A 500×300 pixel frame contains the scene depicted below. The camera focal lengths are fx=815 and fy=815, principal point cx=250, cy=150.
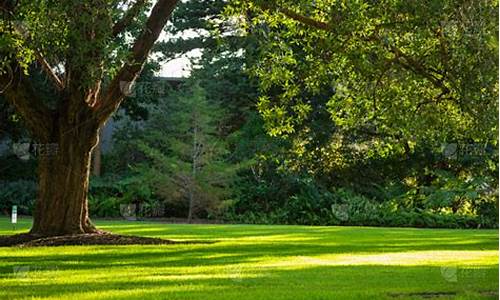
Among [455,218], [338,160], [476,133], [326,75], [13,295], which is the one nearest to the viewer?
[13,295]

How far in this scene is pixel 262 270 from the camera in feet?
35.3

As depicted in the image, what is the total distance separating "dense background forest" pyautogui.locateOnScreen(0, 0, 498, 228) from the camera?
10.4 m

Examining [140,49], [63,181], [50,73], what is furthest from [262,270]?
[50,73]

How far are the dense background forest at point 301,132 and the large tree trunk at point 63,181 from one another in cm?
363

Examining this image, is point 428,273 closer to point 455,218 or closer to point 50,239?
point 50,239

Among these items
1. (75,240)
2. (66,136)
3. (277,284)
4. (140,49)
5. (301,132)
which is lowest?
(277,284)

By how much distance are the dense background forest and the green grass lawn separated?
3.71 ft

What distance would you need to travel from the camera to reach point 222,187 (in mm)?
25984

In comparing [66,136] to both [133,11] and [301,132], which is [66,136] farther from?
[301,132]

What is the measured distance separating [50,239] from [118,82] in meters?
3.12

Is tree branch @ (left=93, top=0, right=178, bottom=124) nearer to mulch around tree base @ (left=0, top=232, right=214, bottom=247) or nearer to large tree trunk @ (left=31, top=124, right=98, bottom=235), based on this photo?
large tree trunk @ (left=31, top=124, right=98, bottom=235)

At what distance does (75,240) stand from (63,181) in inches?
46.1

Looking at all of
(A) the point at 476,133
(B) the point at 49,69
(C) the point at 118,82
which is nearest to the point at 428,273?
(A) the point at 476,133

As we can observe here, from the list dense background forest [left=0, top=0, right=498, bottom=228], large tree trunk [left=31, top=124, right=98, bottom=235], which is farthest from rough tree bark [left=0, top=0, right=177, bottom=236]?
dense background forest [left=0, top=0, right=498, bottom=228]
